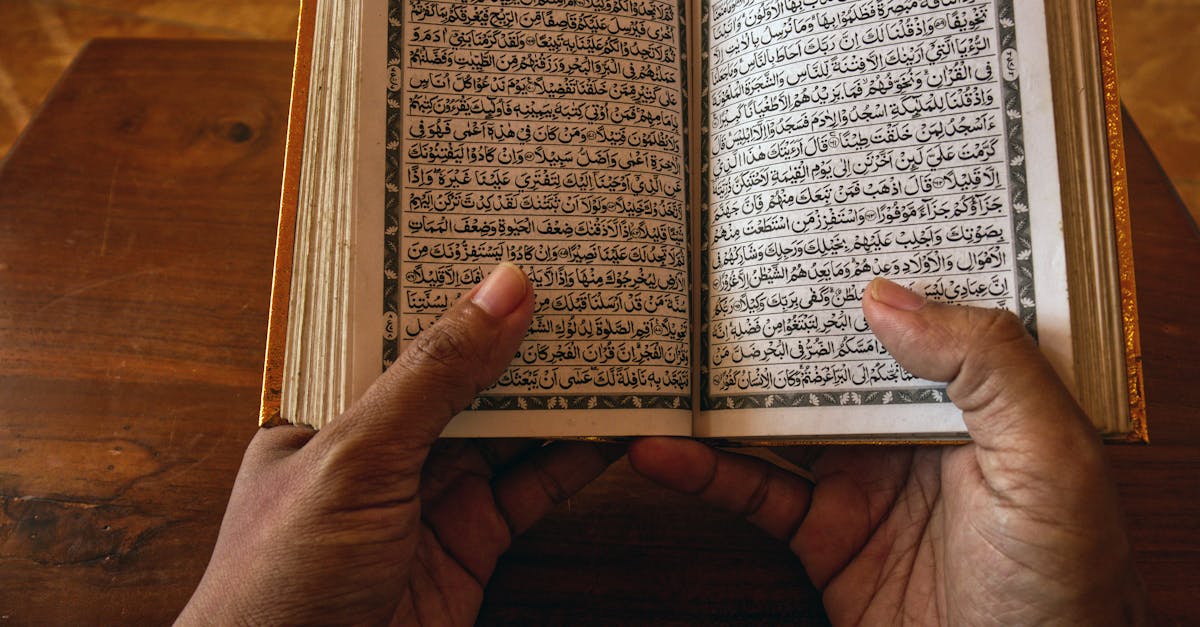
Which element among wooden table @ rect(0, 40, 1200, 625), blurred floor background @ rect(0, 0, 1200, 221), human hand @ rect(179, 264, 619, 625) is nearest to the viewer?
human hand @ rect(179, 264, 619, 625)

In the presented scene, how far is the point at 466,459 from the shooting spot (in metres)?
1.01

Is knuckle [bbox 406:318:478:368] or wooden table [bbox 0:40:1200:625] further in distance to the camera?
wooden table [bbox 0:40:1200:625]

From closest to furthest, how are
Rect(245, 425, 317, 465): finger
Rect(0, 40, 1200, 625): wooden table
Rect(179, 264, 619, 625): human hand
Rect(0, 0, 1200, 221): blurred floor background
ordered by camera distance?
Rect(179, 264, 619, 625): human hand → Rect(245, 425, 317, 465): finger → Rect(0, 40, 1200, 625): wooden table → Rect(0, 0, 1200, 221): blurred floor background

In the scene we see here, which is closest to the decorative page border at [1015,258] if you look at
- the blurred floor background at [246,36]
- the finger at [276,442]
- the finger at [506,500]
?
the finger at [506,500]

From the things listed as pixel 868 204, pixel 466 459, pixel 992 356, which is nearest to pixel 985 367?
pixel 992 356

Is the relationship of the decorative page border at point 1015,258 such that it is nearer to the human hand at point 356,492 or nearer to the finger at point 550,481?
the finger at point 550,481

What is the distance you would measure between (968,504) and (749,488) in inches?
10.2

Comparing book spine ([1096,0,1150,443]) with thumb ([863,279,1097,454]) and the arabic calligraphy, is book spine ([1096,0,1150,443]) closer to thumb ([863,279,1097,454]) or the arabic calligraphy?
thumb ([863,279,1097,454])

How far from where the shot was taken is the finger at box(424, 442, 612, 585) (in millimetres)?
972

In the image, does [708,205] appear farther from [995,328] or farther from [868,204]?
[995,328]

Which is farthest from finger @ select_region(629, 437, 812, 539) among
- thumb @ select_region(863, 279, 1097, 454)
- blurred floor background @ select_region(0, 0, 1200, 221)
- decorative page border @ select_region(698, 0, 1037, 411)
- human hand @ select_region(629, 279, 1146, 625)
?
blurred floor background @ select_region(0, 0, 1200, 221)

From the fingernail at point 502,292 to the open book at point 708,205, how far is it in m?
0.05

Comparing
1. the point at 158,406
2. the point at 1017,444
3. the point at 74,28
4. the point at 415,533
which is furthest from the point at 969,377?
the point at 74,28

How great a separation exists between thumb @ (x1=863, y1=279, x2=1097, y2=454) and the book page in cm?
24
